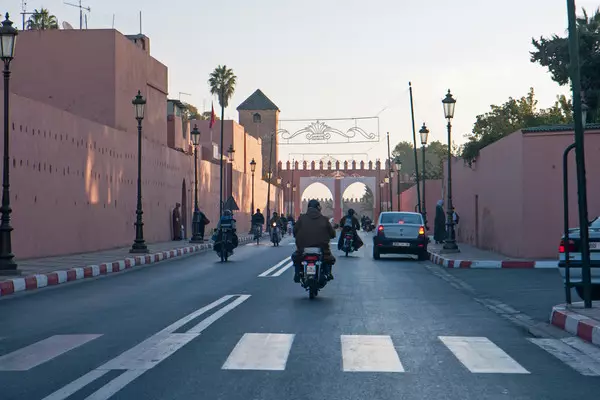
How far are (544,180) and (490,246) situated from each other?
24.1ft

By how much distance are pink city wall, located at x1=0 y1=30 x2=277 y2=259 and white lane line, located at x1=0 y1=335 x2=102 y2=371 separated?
15.7 meters

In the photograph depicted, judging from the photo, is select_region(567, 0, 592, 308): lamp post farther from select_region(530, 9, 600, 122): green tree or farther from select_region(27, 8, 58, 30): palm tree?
select_region(27, 8, 58, 30): palm tree

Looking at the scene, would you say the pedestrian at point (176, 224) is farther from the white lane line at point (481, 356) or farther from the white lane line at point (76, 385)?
the white lane line at point (76, 385)

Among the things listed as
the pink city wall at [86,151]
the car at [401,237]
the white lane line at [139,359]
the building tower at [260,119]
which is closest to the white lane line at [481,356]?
the white lane line at [139,359]

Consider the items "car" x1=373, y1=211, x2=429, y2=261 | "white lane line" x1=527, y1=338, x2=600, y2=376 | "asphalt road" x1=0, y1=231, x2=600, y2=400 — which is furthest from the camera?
"car" x1=373, y1=211, x2=429, y2=261

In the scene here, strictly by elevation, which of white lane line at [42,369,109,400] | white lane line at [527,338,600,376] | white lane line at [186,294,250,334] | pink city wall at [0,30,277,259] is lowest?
white lane line at [527,338,600,376]

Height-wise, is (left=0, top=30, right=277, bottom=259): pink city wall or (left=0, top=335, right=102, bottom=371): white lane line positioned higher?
(left=0, top=30, right=277, bottom=259): pink city wall

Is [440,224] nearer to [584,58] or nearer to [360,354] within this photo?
[584,58]

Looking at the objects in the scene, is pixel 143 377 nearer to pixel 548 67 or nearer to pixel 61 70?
pixel 548 67

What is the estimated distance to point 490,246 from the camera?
3303 cm

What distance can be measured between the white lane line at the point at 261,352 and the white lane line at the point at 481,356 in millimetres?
1633

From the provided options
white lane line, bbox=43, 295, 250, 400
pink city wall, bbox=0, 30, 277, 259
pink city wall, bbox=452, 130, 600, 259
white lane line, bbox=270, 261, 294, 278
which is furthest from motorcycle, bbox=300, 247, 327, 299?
pink city wall, bbox=0, 30, 277, 259

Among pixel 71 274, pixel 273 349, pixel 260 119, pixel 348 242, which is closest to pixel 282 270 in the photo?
pixel 71 274

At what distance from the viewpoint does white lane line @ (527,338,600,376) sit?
26.6 ft
